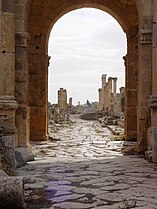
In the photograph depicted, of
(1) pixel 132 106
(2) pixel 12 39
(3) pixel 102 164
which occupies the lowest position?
(3) pixel 102 164

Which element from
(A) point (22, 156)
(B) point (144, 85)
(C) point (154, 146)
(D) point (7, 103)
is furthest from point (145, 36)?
(A) point (22, 156)

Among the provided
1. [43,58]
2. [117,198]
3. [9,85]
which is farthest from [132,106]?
[117,198]

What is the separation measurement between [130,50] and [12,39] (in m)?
6.28

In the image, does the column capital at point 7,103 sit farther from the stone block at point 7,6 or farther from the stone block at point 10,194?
the stone block at point 10,194

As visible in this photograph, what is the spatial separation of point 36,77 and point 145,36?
5.33m

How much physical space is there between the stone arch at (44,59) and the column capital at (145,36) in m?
4.14

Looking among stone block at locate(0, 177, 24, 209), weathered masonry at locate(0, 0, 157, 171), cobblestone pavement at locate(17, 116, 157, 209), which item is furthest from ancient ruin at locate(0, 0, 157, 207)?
stone block at locate(0, 177, 24, 209)

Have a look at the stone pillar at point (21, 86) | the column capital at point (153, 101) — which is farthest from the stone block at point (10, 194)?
the column capital at point (153, 101)

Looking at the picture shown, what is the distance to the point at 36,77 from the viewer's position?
13.4 m

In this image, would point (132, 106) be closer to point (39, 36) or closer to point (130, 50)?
point (130, 50)

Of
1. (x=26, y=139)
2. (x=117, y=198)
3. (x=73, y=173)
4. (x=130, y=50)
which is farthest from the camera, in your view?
(x=130, y=50)

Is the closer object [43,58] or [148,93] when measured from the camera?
[148,93]

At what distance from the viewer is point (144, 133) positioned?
9.16 m

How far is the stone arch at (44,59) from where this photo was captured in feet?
43.4
